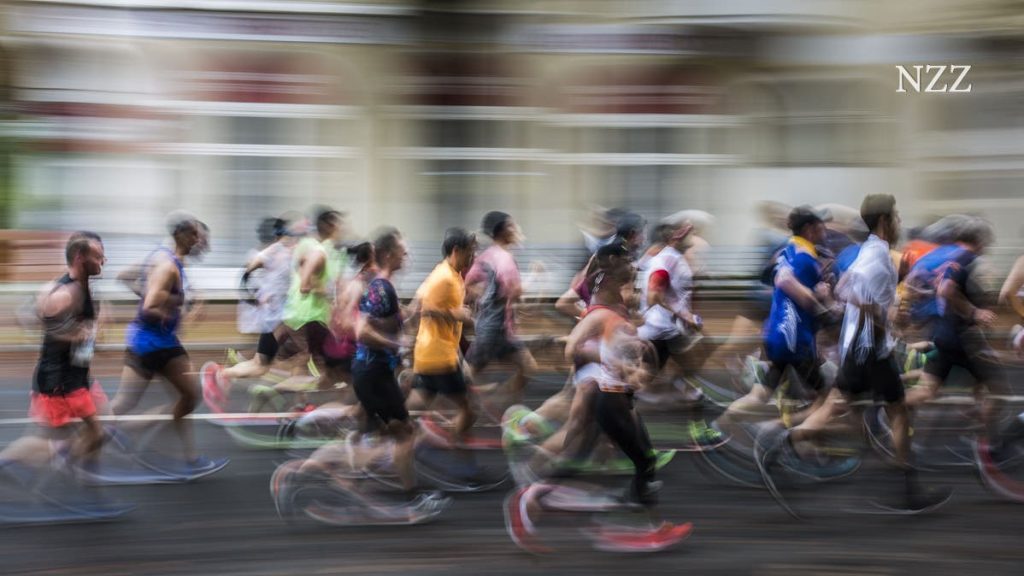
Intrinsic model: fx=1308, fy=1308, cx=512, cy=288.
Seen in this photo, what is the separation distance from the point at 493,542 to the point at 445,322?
5.45 feet

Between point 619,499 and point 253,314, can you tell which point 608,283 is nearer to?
point 619,499

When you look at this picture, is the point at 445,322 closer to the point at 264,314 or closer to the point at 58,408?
the point at 58,408

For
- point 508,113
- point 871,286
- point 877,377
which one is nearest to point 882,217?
point 871,286

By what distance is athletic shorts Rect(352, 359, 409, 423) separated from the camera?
7680 mm

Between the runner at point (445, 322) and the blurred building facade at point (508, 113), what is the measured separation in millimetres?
11212

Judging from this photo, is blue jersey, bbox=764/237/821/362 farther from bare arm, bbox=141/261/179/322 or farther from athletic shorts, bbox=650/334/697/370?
bare arm, bbox=141/261/179/322

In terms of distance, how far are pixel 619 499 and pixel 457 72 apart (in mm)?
13039

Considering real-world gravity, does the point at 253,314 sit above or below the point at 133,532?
above

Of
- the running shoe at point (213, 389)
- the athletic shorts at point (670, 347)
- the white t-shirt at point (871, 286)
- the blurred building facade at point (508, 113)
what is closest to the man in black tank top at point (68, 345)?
the running shoe at point (213, 389)

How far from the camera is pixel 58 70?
18.6 meters

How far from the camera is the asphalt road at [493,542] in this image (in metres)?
6.87

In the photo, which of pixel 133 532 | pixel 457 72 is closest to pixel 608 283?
pixel 133 532

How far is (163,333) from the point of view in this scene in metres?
8.54

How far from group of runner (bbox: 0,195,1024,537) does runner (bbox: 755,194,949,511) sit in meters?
0.01
